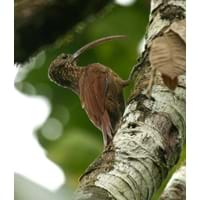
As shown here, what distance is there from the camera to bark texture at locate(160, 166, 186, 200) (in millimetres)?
772

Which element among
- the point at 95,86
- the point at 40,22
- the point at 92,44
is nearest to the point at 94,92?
the point at 95,86

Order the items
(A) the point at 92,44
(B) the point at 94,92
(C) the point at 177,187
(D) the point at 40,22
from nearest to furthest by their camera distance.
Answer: (D) the point at 40,22
(C) the point at 177,187
(B) the point at 94,92
(A) the point at 92,44

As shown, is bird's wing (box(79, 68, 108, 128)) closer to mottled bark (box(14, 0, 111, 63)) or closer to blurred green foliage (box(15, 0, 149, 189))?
blurred green foliage (box(15, 0, 149, 189))

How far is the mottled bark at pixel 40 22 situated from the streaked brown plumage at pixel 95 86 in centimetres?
16

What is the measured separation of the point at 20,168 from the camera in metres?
0.81

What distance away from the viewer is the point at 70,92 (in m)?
0.96

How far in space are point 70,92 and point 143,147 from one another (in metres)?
0.28

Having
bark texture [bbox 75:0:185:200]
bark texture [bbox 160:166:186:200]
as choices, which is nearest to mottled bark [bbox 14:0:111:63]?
bark texture [bbox 75:0:185:200]

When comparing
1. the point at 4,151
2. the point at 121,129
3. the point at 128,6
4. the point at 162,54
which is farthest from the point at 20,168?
the point at 128,6

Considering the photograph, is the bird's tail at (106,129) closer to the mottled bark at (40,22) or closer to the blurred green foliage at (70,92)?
the blurred green foliage at (70,92)

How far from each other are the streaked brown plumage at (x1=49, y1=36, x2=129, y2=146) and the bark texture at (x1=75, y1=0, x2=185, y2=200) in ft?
0.15

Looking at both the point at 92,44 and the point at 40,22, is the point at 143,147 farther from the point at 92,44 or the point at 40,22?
the point at 92,44
